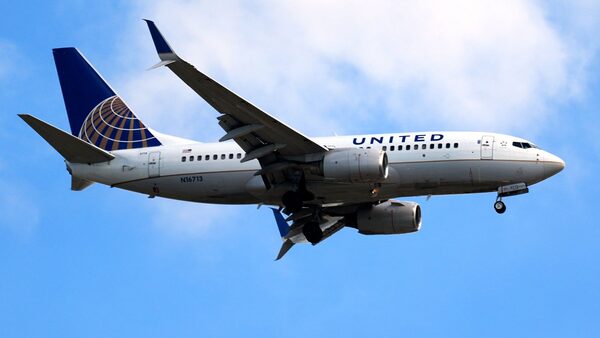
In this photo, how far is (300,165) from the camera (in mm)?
48250

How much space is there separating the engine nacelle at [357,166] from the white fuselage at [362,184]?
119 cm

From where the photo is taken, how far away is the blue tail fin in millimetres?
53656

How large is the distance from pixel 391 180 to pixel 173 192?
31.7ft

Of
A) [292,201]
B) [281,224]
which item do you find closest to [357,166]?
[292,201]

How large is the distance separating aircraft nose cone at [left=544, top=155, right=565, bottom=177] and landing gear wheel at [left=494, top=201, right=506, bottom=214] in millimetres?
2159

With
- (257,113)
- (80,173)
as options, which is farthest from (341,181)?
(80,173)

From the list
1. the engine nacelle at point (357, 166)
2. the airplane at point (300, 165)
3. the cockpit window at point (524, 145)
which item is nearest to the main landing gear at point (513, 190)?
the airplane at point (300, 165)

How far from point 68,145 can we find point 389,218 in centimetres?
1452

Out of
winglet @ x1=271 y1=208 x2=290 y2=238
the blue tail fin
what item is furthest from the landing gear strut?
the blue tail fin

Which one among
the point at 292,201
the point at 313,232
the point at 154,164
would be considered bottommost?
the point at 313,232

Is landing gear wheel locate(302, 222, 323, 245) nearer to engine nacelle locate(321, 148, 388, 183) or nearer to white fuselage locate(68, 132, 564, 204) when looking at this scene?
white fuselage locate(68, 132, 564, 204)

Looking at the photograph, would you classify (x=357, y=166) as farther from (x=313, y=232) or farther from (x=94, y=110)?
(x=94, y=110)

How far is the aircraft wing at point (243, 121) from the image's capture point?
42.4 m

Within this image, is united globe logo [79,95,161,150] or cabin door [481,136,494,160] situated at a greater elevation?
united globe logo [79,95,161,150]
